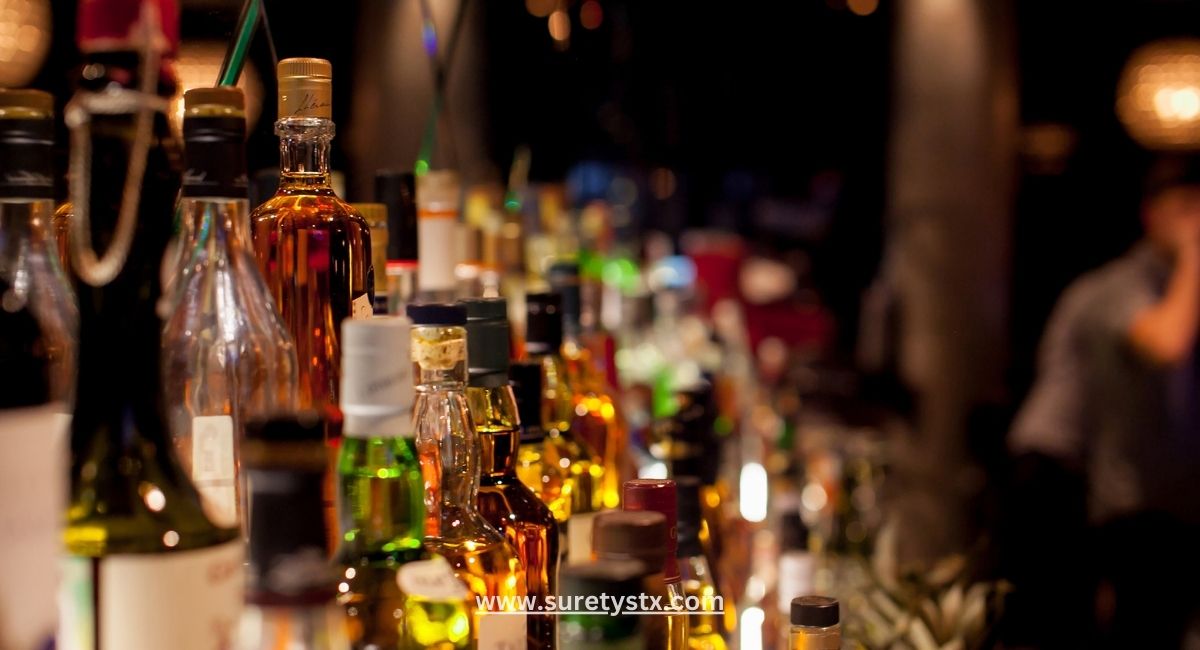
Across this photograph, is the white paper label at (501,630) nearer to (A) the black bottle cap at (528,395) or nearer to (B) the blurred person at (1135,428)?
(A) the black bottle cap at (528,395)

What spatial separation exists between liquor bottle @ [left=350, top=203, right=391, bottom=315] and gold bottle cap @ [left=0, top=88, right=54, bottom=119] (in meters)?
0.30

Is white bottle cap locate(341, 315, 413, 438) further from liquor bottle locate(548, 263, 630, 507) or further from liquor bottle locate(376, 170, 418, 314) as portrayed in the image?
liquor bottle locate(548, 263, 630, 507)

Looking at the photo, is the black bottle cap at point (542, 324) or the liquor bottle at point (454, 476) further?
the black bottle cap at point (542, 324)

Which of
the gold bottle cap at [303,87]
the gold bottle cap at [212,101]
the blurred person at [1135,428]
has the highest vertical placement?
the gold bottle cap at [303,87]

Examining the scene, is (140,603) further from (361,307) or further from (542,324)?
(542,324)

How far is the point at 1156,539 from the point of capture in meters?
3.72

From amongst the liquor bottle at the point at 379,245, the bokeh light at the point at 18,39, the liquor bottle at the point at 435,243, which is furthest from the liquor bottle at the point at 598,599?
the bokeh light at the point at 18,39

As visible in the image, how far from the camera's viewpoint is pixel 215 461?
722mm

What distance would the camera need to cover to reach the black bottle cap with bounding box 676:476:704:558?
36.9 inches

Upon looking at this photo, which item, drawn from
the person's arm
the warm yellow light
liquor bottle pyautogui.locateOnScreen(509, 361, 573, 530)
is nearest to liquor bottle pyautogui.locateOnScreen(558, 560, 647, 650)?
liquor bottle pyautogui.locateOnScreen(509, 361, 573, 530)

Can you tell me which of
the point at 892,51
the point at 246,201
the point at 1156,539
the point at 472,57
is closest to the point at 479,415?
the point at 246,201

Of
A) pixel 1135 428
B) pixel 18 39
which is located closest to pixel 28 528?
pixel 18 39

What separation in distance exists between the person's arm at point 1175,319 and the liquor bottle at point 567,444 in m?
3.08

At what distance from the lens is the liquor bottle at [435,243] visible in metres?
1.07
